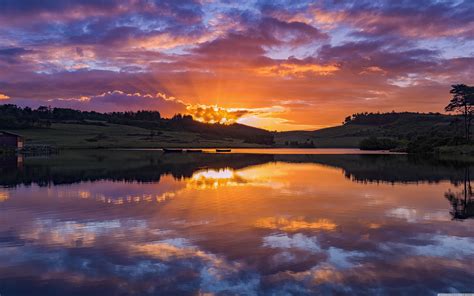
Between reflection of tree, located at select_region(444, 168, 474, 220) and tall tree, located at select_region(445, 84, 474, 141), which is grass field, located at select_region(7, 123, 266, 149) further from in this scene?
reflection of tree, located at select_region(444, 168, 474, 220)

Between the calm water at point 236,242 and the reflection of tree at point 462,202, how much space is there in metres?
0.06

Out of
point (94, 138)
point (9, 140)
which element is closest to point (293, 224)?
point (9, 140)

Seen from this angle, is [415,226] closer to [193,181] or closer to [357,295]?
[357,295]

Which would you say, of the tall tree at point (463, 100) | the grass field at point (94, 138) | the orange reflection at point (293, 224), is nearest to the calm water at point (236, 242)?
the orange reflection at point (293, 224)

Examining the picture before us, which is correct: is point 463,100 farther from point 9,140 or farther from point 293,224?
point 9,140

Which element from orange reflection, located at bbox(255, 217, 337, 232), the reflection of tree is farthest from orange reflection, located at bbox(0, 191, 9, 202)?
the reflection of tree

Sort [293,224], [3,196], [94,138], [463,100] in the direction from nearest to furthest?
[293,224] < [3,196] < [463,100] < [94,138]

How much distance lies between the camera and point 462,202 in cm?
2480

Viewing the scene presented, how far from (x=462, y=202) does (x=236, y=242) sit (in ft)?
55.2

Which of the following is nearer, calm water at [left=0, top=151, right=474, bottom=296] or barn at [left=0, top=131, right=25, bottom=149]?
calm water at [left=0, top=151, right=474, bottom=296]

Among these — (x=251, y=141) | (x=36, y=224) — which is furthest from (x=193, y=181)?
(x=251, y=141)

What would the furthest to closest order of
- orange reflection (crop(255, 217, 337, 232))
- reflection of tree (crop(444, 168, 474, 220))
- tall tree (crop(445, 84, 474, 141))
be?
1. tall tree (crop(445, 84, 474, 141))
2. reflection of tree (crop(444, 168, 474, 220))
3. orange reflection (crop(255, 217, 337, 232))

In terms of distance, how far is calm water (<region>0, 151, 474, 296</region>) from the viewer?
11.2m

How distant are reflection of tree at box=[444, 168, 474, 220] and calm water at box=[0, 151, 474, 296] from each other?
0.06 metres
